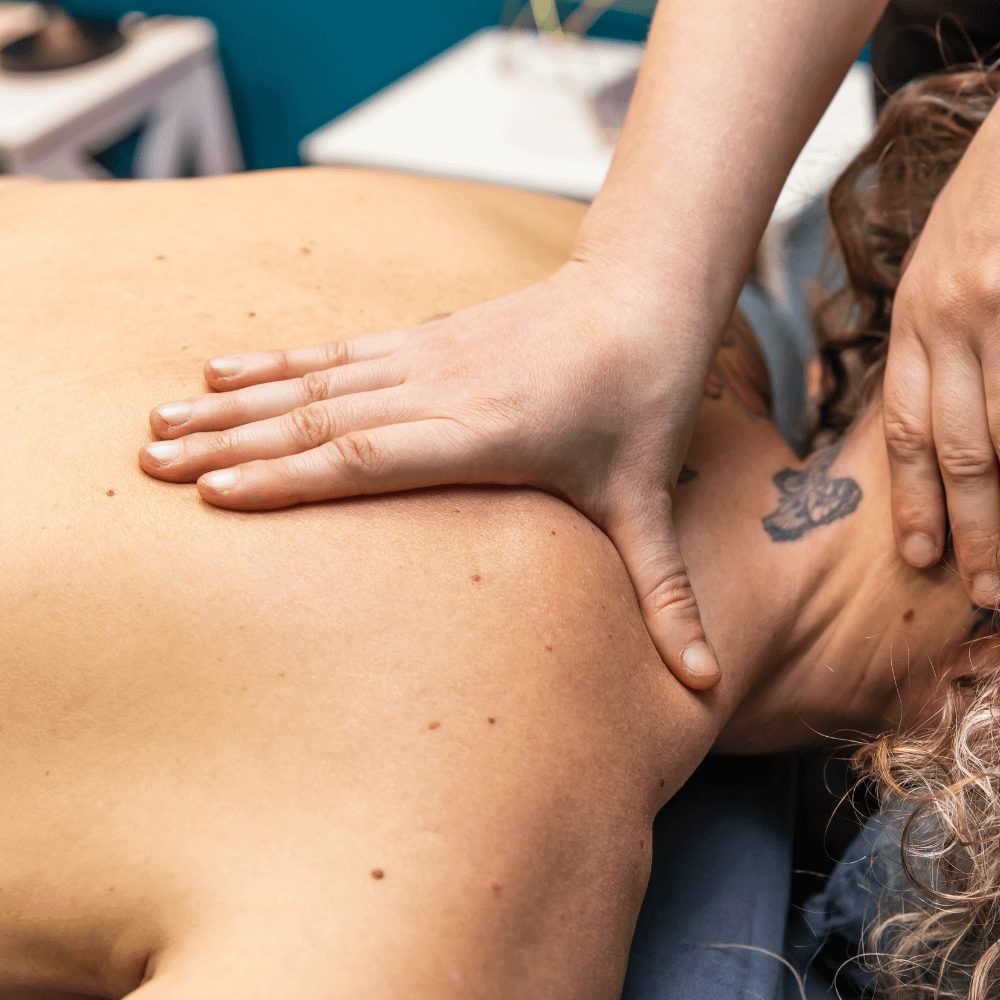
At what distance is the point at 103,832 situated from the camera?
60cm

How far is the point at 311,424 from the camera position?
2.29 ft

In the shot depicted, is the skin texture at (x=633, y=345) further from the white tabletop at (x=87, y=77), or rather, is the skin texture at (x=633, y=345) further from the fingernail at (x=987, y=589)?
the white tabletop at (x=87, y=77)

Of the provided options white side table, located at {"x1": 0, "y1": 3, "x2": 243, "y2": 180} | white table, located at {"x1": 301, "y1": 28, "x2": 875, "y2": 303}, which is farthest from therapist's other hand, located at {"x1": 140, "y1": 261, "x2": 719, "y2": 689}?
white side table, located at {"x1": 0, "y1": 3, "x2": 243, "y2": 180}

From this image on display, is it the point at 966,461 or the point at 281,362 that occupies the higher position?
the point at 281,362

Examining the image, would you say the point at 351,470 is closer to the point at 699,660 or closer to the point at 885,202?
the point at 699,660

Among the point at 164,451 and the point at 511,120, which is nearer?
the point at 164,451

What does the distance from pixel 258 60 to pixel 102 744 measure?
2.65 metres

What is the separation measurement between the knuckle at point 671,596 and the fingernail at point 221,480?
1.00ft

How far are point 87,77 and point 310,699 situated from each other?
2164 mm

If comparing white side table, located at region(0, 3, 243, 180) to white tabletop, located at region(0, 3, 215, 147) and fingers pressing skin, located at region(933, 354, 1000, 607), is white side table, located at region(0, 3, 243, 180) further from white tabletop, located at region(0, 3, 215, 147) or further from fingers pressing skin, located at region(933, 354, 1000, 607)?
fingers pressing skin, located at region(933, 354, 1000, 607)

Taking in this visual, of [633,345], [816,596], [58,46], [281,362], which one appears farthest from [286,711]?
[58,46]

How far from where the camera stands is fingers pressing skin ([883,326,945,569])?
78 cm

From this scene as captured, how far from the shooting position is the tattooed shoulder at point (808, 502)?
86 centimetres

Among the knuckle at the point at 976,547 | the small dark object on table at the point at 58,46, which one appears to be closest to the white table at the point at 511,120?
the small dark object on table at the point at 58,46
